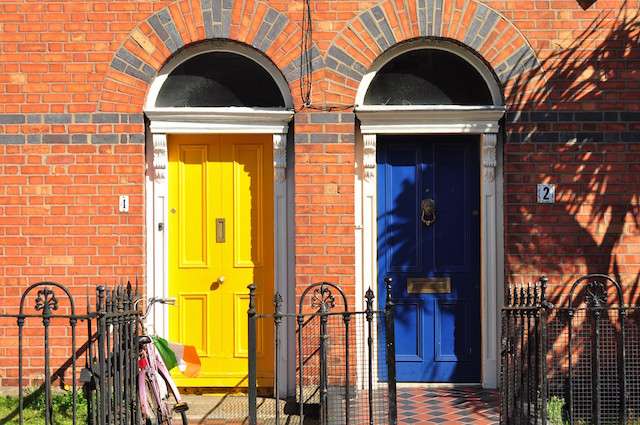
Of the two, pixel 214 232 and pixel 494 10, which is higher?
pixel 494 10

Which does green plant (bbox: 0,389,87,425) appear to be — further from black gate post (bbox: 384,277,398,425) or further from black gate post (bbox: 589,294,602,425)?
black gate post (bbox: 589,294,602,425)

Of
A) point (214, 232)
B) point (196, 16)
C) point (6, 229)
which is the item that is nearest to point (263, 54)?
point (196, 16)

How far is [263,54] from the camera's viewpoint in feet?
26.7

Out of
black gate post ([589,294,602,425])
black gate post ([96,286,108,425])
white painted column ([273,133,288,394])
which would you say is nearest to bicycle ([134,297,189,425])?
black gate post ([96,286,108,425])

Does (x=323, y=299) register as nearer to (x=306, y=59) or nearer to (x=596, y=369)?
(x=596, y=369)

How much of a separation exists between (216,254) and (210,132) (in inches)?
Answer: 46.4

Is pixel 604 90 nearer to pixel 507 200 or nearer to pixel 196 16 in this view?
pixel 507 200

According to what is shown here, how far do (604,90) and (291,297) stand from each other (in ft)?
11.7

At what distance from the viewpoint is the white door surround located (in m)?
8.16

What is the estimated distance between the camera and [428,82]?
8.30 metres

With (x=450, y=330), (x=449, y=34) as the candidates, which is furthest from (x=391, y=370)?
(x=449, y=34)

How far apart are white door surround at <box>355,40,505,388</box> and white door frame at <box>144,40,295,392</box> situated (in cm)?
71

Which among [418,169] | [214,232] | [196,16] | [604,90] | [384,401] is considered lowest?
[384,401]

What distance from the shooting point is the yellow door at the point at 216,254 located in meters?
8.33
